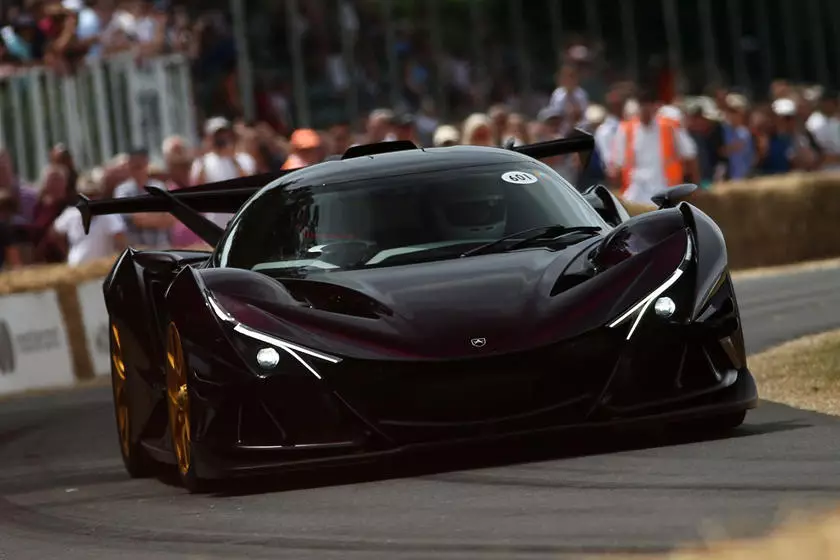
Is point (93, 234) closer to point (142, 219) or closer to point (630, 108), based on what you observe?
point (142, 219)

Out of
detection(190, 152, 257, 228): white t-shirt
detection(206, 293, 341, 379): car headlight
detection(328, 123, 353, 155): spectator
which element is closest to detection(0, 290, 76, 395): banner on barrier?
detection(190, 152, 257, 228): white t-shirt

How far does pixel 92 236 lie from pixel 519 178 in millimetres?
9503

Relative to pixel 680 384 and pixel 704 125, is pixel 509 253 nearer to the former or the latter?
pixel 680 384

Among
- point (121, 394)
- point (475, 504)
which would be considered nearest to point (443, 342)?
point (475, 504)

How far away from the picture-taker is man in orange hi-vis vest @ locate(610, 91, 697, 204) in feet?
69.3

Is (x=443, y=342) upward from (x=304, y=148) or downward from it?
upward

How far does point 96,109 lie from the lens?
20047 mm

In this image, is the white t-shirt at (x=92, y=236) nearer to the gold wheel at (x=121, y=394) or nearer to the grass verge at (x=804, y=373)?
the grass verge at (x=804, y=373)

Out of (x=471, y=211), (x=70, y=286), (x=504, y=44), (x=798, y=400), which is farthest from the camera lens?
(x=504, y=44)

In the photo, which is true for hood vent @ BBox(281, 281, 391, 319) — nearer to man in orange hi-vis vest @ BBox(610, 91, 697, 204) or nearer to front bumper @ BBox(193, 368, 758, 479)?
front bumper @ BBox(193, 368, 758, 479)

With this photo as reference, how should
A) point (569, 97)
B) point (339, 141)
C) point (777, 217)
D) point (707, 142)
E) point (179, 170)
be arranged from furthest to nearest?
point (707, 142) < point (777, 217) < point (569, 97) < point (339, 141) < point (179, 170)

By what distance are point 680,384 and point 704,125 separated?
17.6 m

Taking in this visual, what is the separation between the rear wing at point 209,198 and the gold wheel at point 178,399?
192 cm

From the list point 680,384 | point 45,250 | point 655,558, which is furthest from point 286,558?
point 45,250
